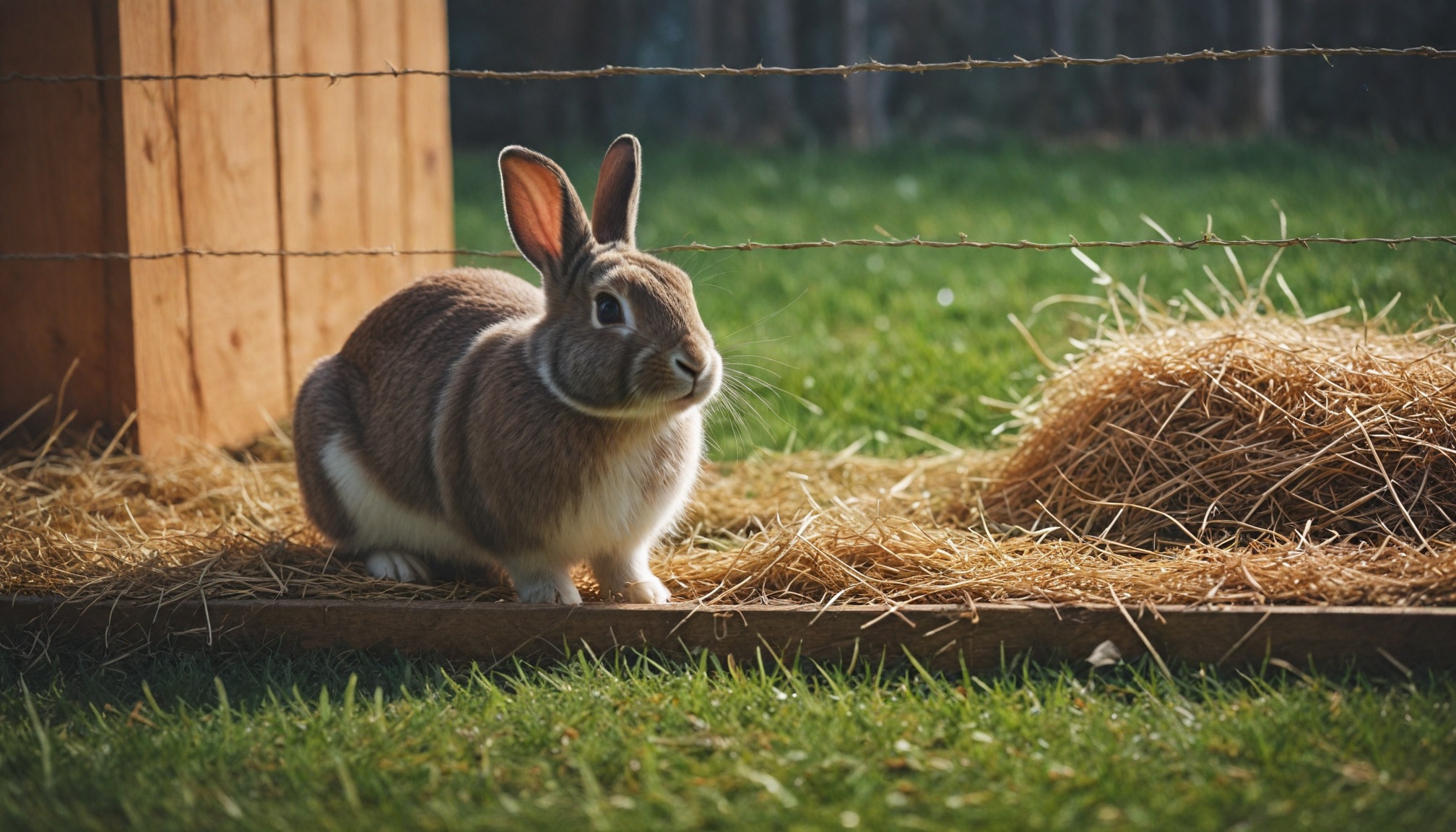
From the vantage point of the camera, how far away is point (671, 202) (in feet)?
27.6

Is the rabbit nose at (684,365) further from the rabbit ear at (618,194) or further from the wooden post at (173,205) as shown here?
the wooden post at (173,205)

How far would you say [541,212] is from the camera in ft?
10.3

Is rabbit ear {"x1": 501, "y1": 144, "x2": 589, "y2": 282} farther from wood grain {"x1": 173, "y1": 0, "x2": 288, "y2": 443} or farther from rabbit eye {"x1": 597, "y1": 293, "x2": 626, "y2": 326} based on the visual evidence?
wood grain {"x1": 173, "y1": 0, "x2": 288, "y2": 443}

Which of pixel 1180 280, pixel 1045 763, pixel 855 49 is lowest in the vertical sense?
pixel 1045 763

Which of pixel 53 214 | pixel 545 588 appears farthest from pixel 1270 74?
pixel 53 214

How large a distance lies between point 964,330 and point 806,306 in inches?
34.5

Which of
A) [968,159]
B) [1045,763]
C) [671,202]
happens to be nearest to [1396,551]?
[1045,763]

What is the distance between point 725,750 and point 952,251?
5.11 m

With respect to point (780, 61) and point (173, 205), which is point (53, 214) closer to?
point (173, 205)

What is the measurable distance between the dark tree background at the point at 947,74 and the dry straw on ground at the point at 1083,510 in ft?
19.0

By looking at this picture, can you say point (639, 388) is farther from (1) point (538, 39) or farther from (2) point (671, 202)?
(1) point (538, 39)

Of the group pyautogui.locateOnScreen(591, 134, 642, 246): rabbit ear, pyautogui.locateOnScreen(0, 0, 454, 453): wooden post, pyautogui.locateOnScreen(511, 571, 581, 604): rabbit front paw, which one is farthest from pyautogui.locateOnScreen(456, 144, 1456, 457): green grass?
pyautogui.locateOnScreen(0, 0, 454, 453): wooden post

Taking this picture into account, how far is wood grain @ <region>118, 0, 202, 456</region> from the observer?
13.3ft

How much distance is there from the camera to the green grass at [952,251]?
4895 millimetres
